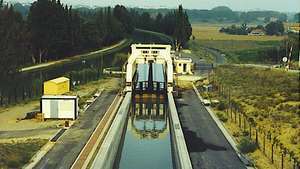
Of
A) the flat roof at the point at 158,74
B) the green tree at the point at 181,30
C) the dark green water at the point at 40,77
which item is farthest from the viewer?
the green tree at the point at 181,30

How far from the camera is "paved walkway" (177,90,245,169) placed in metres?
20.8

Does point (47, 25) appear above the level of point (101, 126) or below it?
above

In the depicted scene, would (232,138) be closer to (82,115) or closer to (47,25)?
(82,115)

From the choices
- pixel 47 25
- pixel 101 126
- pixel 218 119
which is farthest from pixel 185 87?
pixel 47 25

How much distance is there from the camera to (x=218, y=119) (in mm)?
30312

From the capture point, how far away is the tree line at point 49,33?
49.0 meters

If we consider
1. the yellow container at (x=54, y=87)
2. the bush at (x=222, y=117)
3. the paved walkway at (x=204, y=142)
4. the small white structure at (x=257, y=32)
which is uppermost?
the small white structure at (x=257, y=32)

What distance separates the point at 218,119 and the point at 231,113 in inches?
82.5

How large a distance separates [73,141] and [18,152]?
10.5 feet

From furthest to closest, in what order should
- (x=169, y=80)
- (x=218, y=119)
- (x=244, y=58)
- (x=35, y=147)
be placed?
(x=244, y=58), (x=169, y=80), (x=218, y=119), (x=35, y=147)

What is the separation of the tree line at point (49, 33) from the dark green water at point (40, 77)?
1604 millimetres

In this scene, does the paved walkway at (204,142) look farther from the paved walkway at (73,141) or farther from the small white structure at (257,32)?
the small white structure at (257,32)

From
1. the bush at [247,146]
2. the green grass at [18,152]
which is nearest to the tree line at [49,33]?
the green grass at [18,152]

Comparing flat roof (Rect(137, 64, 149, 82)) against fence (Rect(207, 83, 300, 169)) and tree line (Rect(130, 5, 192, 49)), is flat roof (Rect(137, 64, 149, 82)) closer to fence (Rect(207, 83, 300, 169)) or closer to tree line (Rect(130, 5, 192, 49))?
fence (Rect(207, 83, 300, 169))
